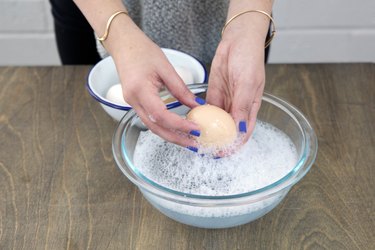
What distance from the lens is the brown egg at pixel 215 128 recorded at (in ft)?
2.23

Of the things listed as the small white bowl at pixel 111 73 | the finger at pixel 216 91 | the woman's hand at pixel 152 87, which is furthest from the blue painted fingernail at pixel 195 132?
the small white bowl at pixel 111 73

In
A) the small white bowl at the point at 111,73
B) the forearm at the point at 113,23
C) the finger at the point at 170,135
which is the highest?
the forearm at the point at 113,23

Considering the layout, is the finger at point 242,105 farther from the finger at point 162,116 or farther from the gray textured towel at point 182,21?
the gray textured towel at point 182,21

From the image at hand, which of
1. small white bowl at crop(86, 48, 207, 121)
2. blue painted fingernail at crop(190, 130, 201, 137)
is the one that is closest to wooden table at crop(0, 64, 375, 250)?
small white bowl at crop(86, 48, 207, 121)

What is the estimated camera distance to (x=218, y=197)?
60 cm

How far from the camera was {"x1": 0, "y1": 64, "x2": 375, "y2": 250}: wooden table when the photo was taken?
2.30ft

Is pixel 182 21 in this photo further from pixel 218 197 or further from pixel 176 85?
pixel 218 197

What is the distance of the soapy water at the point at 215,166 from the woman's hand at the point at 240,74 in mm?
41

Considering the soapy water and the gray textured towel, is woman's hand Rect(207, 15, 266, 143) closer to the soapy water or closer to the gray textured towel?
the soapy water

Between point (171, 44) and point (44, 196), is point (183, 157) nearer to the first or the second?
point (44, 196)

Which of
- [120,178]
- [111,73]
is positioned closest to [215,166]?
[120,178]

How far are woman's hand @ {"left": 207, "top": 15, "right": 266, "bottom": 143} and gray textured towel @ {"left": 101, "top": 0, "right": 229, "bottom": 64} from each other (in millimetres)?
197

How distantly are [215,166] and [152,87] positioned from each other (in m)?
0.15

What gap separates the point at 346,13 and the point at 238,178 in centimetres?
119
